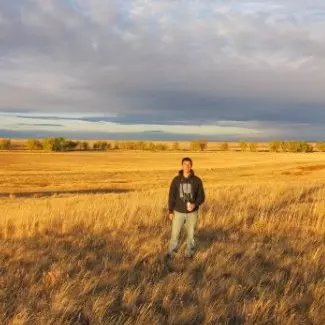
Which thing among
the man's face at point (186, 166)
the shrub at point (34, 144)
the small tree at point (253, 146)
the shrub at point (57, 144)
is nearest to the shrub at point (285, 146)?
the small tree at point (253, 146)

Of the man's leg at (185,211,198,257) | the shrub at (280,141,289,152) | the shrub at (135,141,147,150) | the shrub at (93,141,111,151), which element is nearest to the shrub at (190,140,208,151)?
the shrub at (135,141,147,150)

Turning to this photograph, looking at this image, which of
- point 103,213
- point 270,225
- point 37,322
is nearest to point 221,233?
point 270,225

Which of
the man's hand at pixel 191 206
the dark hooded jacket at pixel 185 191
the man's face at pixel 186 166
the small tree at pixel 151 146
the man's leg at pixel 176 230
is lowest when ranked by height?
the small tree at pixel 151 146

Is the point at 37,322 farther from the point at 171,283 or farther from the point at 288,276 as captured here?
the point at 288,276

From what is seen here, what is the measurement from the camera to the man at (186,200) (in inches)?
348

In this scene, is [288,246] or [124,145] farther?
[124,145]

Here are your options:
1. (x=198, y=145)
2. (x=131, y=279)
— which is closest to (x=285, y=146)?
(x=198, y=145)

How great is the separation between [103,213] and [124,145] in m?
134

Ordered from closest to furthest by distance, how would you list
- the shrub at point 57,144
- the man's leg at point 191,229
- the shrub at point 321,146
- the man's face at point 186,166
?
1. the man's face at point 186,166
2. the man's leg at point 191,229
3. the shrub at point 57,144
4. the shrub at point 321,146

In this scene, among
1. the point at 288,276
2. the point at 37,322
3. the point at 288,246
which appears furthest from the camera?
the point at 288,246

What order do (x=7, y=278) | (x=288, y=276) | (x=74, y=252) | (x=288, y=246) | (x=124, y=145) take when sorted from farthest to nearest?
(x=124, y=145), (x=288, y=246), (x=74, y=252), (x=288, y=276), (x=7, y=278)

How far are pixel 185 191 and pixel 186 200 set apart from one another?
0.49 feet

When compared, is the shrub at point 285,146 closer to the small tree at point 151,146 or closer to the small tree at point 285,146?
the small tree at point 285,146

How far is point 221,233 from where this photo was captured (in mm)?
11156
